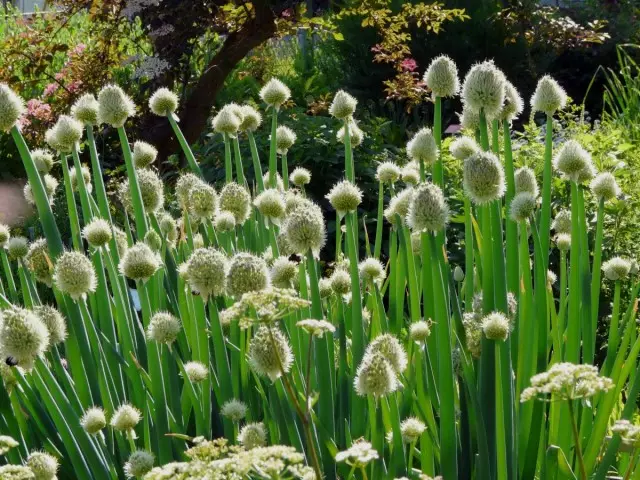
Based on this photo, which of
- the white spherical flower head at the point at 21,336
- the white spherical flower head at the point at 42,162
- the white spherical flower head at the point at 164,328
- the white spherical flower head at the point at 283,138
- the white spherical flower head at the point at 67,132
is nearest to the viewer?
the white spherical flower head at the point at 21,336

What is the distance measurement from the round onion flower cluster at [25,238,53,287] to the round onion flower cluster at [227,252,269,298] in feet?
2.28

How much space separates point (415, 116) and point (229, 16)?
202cm

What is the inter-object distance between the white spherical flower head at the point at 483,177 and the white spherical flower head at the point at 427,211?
7 centimetres

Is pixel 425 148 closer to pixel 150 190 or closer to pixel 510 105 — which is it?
pixel 510 105

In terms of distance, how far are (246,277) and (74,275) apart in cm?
38

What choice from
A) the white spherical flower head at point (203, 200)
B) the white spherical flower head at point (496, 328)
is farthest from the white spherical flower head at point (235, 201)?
the white spherical flower head at point (496, 328)

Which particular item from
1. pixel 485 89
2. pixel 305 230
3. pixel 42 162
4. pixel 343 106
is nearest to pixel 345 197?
pixel 305 230

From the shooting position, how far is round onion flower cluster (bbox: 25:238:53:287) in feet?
7.14

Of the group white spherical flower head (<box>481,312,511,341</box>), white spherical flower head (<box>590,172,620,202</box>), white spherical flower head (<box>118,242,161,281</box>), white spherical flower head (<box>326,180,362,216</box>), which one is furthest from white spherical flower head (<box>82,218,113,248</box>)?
white spherical flower head (<box>590,172,620,202</box>)

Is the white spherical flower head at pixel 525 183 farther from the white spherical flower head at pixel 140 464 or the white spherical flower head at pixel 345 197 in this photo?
the white spherical flower head at pixel 140 464

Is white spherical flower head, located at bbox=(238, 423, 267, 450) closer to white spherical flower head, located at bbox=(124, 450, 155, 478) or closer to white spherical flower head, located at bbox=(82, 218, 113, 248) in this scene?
white spherical flower head, located at bbox=(124, 450, 155, 478)

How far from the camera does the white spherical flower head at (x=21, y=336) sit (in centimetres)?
159

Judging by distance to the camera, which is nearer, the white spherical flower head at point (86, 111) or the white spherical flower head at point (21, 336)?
the white spherical flower head at point (21, 336)

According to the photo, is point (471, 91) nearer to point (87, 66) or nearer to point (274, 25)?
point (274, 25)
